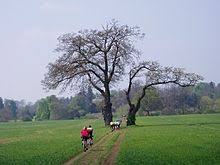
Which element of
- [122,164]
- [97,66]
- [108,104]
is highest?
[97,66]

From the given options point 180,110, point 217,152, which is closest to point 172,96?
point 180,110

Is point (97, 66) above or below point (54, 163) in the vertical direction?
above

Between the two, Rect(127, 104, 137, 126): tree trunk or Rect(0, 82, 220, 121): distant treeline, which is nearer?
Rect(127, 104, 137, 126): tree trunk

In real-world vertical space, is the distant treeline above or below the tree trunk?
above

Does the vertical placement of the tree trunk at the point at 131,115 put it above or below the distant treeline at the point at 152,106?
below

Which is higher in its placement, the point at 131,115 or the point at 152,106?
the point at 152,106

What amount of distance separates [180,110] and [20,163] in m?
153

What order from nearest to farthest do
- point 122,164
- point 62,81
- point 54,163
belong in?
1. point 122,164
2. point 54,163
3. point 62,81

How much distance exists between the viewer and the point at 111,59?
235 feet

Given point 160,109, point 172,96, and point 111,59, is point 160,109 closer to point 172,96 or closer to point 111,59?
point 172,96

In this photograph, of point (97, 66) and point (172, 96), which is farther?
point (172, 96)

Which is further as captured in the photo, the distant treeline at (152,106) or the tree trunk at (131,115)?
the distant treeline at (152,106)

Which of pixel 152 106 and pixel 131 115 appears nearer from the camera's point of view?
pixel 131 115

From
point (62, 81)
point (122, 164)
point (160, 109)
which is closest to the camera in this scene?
point (122, 164)
